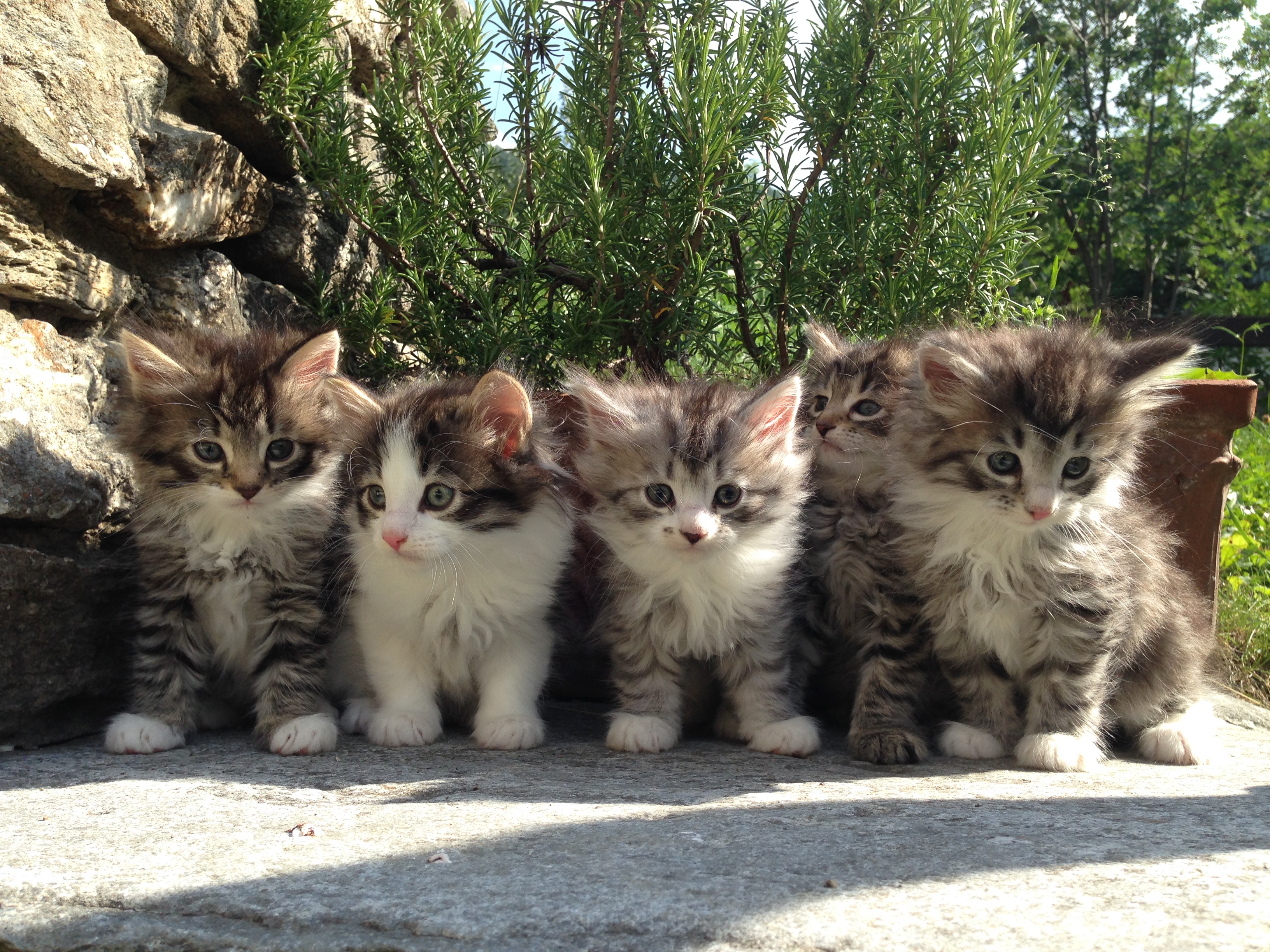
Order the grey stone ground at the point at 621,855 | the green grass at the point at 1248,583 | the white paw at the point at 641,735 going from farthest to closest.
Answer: the green grass at the point at 1248,583, the white paw at the point at 641,735, the grey stone ground at the point at 621,855

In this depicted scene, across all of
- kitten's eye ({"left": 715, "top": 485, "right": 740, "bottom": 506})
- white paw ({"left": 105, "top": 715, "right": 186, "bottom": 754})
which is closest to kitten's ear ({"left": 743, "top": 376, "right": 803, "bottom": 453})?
kitten's eye ({"left": 715, "top": 485, "right": 740, "bottom": 506})

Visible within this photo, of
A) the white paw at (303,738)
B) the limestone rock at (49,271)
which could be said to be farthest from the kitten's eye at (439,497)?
the limestone rock at (49,271)

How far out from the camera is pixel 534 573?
8.20 feet

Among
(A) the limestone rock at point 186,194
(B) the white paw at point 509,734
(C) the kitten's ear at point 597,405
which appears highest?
(A) the limestone rock at point 186,194

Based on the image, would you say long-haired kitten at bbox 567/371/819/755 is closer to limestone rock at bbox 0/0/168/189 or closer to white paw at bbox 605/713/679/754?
white paw at bbox 605/713/679/754

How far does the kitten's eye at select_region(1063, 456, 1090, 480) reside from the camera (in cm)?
→ 226

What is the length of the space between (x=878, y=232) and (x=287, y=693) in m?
2.05

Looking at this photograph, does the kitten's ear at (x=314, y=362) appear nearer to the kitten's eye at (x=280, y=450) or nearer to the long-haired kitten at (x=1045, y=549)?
the kitten's eye at (x=280, y=450)

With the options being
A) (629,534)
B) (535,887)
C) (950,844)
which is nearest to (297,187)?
(629,534)

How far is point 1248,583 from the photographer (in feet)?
13.1

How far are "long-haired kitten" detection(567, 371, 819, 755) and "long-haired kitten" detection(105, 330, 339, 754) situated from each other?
2.31ft

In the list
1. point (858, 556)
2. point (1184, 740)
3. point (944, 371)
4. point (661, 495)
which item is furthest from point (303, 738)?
point (1184, 740)

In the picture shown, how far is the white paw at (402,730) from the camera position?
2467mm

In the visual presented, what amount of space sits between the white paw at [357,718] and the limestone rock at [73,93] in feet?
4.81
